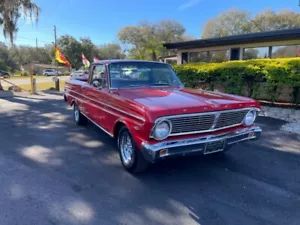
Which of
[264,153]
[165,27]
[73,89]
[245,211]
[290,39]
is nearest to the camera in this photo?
[245,211]

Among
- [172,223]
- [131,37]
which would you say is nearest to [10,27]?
[172,223]

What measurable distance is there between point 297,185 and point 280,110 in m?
5.27

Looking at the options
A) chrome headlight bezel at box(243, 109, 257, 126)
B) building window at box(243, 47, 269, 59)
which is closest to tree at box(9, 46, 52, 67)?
building window at box(243, 47, 269, 59)

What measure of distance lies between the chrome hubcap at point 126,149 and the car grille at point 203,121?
892mm

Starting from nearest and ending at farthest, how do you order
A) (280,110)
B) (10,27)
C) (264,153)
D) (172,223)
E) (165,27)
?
(172,223)
(264,153)
(280,110)
(10,27)
(165,27)

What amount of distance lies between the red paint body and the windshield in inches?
10.3

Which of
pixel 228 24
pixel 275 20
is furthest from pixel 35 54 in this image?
pixel 275 20

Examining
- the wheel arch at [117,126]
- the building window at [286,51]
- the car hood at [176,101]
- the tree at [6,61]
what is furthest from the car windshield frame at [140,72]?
the tree at [6,61]

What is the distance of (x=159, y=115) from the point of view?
157 inches

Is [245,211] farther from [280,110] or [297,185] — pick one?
[280,110]

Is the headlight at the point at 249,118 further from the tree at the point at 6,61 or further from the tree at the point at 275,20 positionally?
the tree at the point at 6,61

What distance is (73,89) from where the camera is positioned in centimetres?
813

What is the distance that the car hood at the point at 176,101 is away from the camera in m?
4.10

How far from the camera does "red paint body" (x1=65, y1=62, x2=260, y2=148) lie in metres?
4.10
